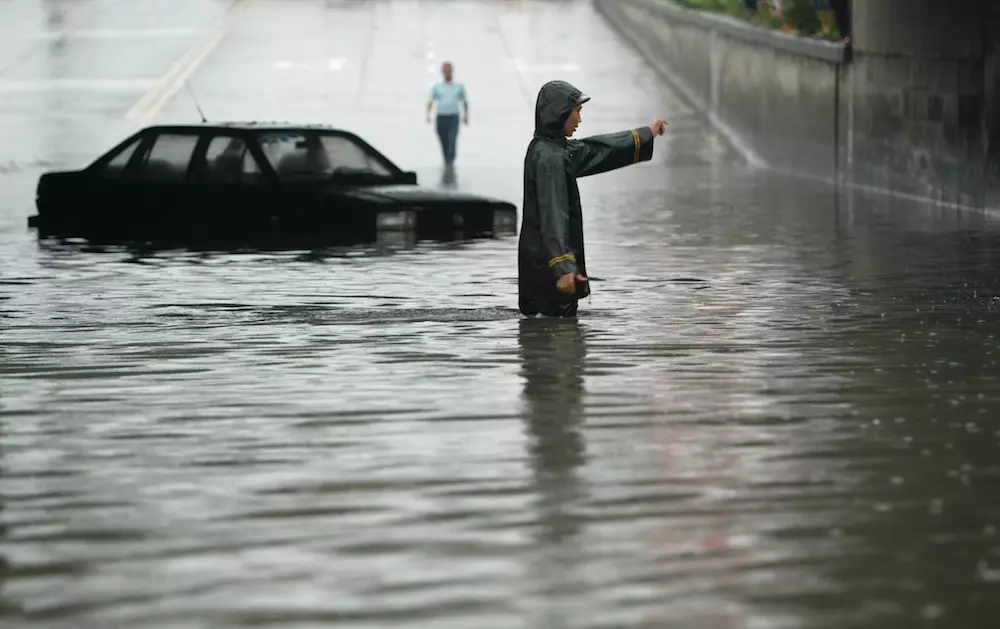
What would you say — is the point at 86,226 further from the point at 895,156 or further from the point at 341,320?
the point at 895,156

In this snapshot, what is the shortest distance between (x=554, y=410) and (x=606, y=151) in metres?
3.77

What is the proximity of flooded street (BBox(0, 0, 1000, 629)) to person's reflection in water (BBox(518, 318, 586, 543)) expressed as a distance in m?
0.02

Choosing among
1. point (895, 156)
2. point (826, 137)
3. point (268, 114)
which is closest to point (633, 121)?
point (268, 114)

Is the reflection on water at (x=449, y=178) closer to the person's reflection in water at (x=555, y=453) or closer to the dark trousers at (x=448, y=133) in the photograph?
the dark trousers at (x=448, y=133)

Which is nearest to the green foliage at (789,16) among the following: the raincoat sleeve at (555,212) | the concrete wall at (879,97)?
the concrete wall at (879,97)

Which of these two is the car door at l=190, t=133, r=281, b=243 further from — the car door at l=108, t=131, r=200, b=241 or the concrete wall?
the concrete wall

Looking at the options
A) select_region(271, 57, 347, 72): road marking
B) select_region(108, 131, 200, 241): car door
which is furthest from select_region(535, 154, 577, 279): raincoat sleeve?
select_region(271, 57, 347, 72): road marking

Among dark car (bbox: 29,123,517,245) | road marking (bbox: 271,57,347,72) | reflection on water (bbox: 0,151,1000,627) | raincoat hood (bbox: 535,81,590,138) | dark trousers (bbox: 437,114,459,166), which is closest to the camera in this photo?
reflection on water (bbox: 0,151,1000,627)

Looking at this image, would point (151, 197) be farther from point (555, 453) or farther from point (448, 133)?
point (448, 133)

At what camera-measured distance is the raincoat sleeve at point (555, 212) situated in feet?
43.6

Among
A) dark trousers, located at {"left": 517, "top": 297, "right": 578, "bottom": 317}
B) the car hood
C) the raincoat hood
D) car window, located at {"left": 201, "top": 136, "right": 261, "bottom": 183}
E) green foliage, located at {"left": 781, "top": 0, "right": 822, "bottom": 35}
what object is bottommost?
dark trousers, located at {"left": 517, "top": 297, "right": 578, "bottom": 317}

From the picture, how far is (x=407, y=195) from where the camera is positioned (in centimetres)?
2097

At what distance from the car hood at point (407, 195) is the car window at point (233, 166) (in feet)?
2.94

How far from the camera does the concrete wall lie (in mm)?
25141
